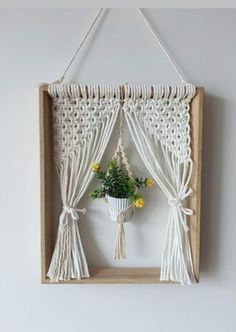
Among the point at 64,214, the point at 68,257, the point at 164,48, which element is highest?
Answer: the point at 164,48

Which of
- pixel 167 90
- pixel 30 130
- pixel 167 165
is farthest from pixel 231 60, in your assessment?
pixel 30 130

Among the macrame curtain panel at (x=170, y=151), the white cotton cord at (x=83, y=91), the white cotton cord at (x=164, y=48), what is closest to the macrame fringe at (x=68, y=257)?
the macrame curtain panel at (x=170, y=151)

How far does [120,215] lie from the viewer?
112 centimetres

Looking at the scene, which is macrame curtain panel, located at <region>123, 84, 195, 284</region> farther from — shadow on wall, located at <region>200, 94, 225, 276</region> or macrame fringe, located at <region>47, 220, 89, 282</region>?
macrame fringe, located at <region>47, 220, 89, 282</region>

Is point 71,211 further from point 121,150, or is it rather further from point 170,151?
point 170,151

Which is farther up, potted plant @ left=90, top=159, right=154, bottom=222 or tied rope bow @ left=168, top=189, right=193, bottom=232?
potted plant @ left=90, top=159, right=154, bottom=222

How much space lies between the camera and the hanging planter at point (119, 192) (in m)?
1.11

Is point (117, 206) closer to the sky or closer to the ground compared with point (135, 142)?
closer to the ground

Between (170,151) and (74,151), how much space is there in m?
0.27

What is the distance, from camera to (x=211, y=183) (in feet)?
3.93

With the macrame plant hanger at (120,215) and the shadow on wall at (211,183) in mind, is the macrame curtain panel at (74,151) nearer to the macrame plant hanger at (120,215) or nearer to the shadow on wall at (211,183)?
the macrame plant hanger at (120,215)

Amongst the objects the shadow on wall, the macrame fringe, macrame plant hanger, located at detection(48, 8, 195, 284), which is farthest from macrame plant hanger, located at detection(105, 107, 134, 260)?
the shadow on wall

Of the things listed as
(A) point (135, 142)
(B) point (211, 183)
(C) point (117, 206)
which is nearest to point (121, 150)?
(A) point (135, 142)

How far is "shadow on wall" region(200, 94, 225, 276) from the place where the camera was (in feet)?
3.88
